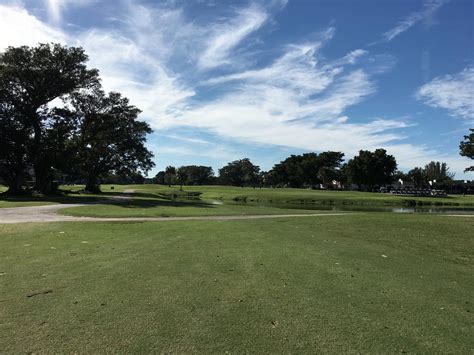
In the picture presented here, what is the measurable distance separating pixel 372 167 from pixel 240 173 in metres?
85.2

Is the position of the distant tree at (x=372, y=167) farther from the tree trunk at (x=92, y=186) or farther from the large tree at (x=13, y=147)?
the large tree at (x=13, y=147)

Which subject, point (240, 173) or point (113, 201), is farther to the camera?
point (240, 173)

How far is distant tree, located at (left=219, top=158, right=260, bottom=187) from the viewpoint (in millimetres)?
178750

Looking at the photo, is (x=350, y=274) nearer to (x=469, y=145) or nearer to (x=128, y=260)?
(x=128, y=260)

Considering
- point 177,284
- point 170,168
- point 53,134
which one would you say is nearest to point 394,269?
point 177,284

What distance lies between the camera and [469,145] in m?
33.3

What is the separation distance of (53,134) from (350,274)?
45.9 m

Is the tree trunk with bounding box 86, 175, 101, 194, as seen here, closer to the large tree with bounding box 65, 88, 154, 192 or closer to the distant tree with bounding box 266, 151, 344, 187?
the large tree with bounding box 65, 88, 154, 192

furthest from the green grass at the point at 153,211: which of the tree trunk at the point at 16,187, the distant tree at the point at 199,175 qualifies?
the distant tree at the point at 199,175

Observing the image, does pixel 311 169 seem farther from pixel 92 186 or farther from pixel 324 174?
pixel 92 186

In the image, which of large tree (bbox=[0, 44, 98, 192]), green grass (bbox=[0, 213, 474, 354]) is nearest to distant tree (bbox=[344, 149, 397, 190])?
large tree (bbox=[0, 44, 98, 192])

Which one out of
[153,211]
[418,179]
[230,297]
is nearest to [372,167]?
[418,179]

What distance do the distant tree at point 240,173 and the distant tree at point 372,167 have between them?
73418mm

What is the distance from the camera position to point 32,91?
4538cm
